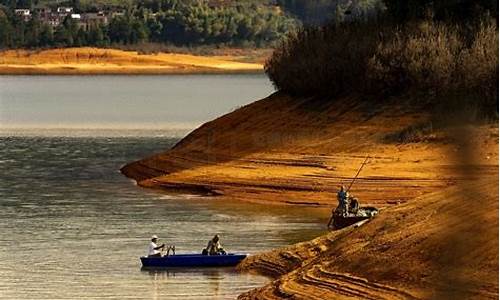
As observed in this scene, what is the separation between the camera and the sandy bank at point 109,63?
617 ft

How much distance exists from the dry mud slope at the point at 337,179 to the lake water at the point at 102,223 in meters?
1.44

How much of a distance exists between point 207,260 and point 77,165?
2916cm

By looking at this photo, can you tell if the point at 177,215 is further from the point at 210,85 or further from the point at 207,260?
the point at 210,85

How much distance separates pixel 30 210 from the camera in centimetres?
4153

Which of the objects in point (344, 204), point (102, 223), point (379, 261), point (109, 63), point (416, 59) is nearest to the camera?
point (379, 261)

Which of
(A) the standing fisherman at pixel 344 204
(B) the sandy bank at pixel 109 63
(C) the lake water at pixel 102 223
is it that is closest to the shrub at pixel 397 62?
(C) the lake water at pixel 102 223

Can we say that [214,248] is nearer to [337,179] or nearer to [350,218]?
[350,218]

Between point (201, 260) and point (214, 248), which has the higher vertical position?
point (214, 248)

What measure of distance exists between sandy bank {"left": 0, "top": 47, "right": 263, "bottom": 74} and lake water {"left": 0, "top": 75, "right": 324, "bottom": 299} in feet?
356

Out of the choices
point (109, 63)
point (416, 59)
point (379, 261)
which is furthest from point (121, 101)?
point (379, 261)

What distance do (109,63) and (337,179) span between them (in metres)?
143

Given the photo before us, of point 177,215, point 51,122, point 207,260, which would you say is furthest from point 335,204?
point 51,122

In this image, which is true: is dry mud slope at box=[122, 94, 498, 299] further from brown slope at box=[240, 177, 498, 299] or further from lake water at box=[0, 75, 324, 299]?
lake water at box=[0, 75, 324, 299]

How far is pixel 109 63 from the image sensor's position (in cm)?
18662
